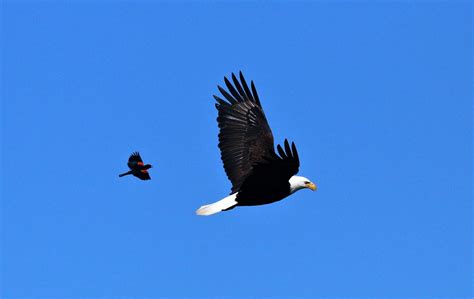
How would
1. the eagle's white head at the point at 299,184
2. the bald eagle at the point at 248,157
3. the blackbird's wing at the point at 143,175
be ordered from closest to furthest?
the bald eagle at the point at 248,157 → the eagle's white head at the point at 299,184 → the blackbird's wing at the point at 143,175

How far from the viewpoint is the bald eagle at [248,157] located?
41.2 feet

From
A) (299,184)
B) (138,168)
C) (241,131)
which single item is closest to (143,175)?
(138,168)

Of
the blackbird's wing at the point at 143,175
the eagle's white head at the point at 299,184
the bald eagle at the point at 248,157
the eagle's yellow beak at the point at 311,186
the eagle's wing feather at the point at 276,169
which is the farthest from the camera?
the blackbird's wing at the point at 143,175

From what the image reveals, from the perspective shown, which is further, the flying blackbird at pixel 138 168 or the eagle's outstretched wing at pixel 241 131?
the flying blackbird at pixel 138 168

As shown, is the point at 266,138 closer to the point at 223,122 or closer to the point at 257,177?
the point at 223,122

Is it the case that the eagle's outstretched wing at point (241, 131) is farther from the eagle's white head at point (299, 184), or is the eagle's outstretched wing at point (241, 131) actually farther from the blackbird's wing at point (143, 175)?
the blackbird's wing at point (143, 175)

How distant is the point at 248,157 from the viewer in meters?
13.8

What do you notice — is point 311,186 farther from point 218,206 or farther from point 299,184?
point 218,206

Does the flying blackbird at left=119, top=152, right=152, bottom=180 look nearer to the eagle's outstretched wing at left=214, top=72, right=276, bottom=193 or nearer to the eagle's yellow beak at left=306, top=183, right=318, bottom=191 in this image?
the eagle's outstretched wing at left=214, top=72, right=276, bottom=193

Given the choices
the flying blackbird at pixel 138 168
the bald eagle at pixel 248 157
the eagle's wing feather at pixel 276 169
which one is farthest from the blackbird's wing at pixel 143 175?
the eagle's wing feather at pixel 276 169

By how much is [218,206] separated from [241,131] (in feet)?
5.14

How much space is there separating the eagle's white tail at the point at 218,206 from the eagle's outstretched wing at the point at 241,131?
54 centimetres

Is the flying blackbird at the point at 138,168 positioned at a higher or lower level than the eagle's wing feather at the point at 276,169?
higher

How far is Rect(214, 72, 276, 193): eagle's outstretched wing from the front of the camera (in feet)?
45.3
